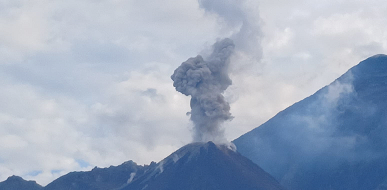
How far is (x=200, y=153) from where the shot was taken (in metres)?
175

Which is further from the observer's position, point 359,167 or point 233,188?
point 359,167

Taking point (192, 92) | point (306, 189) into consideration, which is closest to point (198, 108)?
point (192, 92)

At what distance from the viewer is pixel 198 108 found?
570 ft

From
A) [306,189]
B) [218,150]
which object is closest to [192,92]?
[218,150]

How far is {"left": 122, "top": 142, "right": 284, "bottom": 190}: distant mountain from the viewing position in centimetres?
16662

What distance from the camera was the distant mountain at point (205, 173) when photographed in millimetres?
166625

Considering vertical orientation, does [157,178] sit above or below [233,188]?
above

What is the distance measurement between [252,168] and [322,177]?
28240mm

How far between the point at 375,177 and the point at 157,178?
178 ft

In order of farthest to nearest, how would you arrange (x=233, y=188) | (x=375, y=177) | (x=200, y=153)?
(x=375, y=177), (x=200, y=153), (x=233, y=188)

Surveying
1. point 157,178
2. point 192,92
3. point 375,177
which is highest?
point 192,92

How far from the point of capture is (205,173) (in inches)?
6703

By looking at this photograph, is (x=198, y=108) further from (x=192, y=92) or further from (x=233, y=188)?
(x=233, y=188)

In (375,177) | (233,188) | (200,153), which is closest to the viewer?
(233,188)
